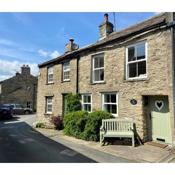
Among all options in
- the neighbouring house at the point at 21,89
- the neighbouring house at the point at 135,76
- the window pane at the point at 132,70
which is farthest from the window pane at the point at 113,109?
the neighbouring house at the point at 21,89

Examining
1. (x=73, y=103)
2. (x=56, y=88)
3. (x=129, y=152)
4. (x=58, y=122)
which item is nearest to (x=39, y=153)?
(x=129, y=152)

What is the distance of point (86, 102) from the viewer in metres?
14.8

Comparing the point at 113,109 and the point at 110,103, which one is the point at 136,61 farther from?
the point at 113,109

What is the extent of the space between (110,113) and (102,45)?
4298 millimetres

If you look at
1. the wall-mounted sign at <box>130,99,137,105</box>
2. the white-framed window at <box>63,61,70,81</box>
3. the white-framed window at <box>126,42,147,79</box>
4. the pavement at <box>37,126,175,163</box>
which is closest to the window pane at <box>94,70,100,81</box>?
the white-framed window at <box>126,42,147,79</box>

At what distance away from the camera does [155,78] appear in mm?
10250

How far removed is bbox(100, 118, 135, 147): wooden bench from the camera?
1026 centimetres

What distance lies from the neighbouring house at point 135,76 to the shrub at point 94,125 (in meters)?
1.04

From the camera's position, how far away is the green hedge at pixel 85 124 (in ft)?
37.5

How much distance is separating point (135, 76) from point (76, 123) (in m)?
4.26

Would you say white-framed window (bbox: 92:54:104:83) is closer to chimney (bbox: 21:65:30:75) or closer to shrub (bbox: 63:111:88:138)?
shrub (bbox: 63:111:88:138)

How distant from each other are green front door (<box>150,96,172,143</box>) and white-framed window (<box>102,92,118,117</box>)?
2.24 meters
